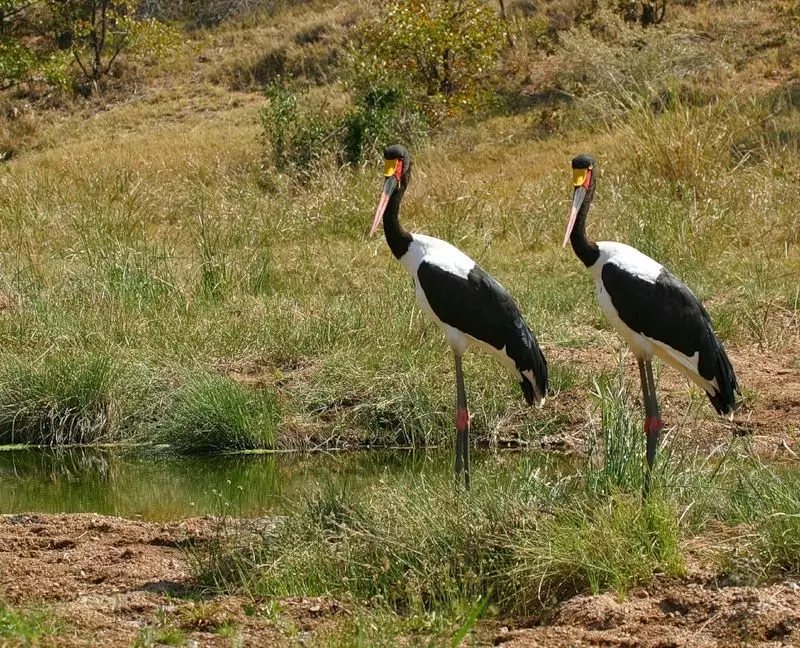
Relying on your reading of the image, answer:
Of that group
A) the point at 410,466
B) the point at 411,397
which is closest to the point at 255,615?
the point at 410,466

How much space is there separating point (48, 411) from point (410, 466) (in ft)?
7.29

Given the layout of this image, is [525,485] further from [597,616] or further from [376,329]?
[376,329]

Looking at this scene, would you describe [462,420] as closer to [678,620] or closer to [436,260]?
[436,260]

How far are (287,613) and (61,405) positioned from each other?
13.5 feet

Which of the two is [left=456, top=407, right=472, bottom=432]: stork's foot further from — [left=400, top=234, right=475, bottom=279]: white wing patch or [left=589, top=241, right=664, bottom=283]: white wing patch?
[left=589, top=241, right=664, bottom=283]: white wing patch

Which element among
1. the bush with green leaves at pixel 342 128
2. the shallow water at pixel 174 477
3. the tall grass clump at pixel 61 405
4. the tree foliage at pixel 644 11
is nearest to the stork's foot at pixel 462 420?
the shallow water at pixel 174 477

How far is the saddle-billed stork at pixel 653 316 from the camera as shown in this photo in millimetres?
5824

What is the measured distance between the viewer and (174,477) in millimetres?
7652

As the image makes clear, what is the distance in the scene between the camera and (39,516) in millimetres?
6062

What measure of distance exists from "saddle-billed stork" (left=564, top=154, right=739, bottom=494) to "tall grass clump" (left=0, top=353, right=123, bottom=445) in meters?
3.38

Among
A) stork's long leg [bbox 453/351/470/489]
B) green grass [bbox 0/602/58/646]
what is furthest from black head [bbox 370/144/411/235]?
green grass [bbox 0/602/58/646]

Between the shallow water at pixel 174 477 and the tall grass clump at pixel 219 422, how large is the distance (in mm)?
88

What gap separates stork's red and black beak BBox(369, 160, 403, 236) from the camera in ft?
21.3

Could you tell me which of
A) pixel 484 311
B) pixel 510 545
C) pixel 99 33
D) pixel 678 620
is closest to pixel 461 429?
pixel 484 311
